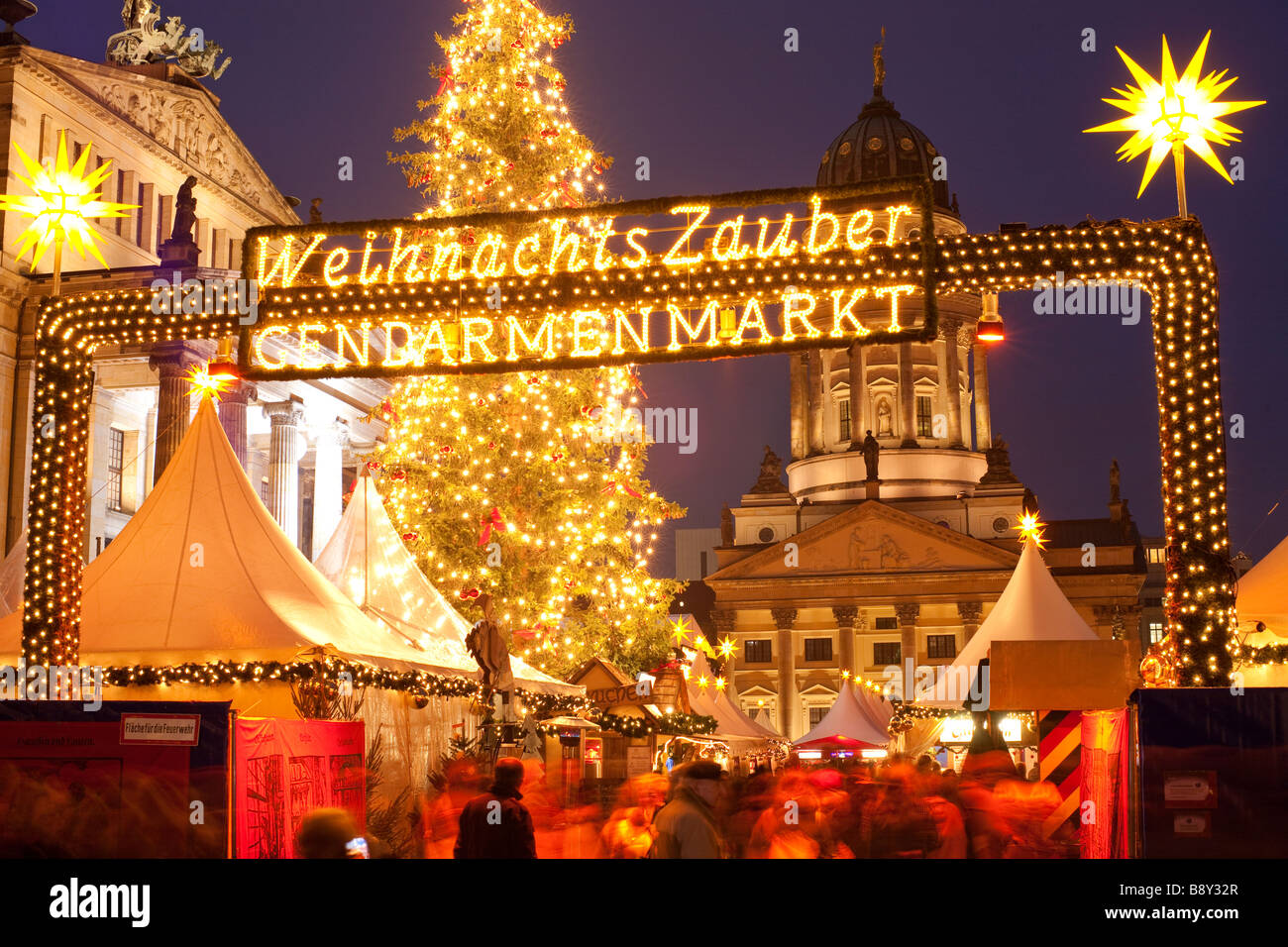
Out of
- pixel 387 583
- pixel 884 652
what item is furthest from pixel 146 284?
pixel 884 652

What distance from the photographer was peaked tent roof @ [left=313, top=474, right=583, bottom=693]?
1967 centimetres

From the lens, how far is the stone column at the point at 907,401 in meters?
84.4

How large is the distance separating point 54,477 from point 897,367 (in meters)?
75.4

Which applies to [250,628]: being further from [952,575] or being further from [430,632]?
[952,575]

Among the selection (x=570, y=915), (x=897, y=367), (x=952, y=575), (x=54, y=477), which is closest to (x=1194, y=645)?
(x=570, y=915)

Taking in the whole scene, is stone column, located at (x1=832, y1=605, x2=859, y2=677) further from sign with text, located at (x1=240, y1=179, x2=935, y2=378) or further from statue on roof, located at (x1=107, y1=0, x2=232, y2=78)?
sign with text, located at (x1=240, y1=179, x2=935, y2=378)

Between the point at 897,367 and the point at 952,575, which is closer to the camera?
the point at 952,575

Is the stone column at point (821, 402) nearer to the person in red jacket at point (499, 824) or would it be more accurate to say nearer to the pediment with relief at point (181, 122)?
the pediment with relief at point (181, 122)

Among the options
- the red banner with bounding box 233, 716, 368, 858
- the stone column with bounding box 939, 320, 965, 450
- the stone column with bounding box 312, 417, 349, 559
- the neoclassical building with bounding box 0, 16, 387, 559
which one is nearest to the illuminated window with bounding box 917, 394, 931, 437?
the stone column with bounding box 939, 320, 965, 450

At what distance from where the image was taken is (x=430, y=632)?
20078 mm

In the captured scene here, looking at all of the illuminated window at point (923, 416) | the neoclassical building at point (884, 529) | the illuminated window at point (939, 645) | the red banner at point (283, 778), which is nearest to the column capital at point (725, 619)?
the neoclassical building at point (884, 529)

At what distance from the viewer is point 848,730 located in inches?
1467

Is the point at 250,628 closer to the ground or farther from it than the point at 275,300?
closer to the ground

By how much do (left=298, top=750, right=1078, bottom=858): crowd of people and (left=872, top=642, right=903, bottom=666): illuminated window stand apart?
68275 mm
